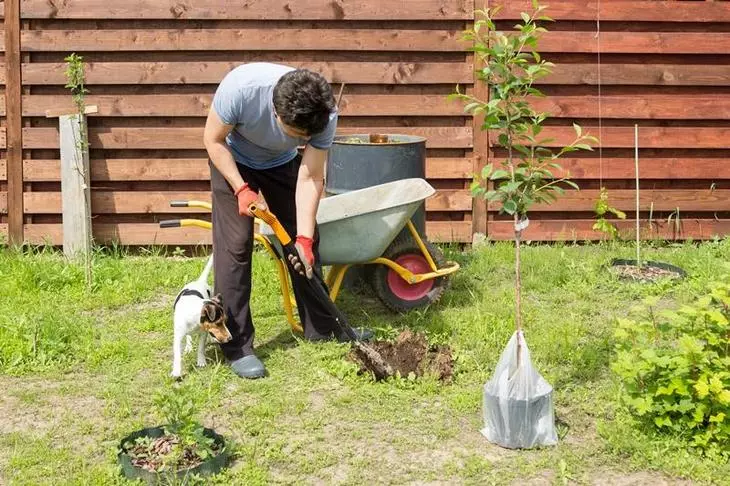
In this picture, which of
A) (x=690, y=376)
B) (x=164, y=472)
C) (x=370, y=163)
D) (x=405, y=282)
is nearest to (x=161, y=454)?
(x=164, y=472)

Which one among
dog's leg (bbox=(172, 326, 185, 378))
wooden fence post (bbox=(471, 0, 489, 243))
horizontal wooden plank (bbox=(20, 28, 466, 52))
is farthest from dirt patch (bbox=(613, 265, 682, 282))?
dog's leg (bbox=(172, 326, 185, 378))

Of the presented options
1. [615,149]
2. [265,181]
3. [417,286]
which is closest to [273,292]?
[417,286]

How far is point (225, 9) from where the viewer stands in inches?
255

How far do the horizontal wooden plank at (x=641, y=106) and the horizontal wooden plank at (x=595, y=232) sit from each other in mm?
740

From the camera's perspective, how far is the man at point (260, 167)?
3895 mm

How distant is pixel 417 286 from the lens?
5414 millimetres

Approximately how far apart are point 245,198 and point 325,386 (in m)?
0.90

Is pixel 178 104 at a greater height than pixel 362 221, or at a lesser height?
greater

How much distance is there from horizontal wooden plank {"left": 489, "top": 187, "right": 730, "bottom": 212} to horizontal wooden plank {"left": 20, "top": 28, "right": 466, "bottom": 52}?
1319mm

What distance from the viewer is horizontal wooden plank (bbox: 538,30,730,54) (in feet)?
21.8

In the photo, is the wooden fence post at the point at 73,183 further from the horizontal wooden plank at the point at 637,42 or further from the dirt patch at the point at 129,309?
the horizontal wooden plank at the point at 637,42

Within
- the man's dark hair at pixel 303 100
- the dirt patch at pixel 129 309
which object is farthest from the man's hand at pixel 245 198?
the dirt patch at pixel 129 309

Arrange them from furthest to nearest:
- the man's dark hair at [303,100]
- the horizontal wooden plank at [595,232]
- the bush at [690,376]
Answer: the horizontal wooden plank at [595,232]
the man's dark hair at [303,100]
the bush at [690,376]

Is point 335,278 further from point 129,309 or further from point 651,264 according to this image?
point 651,264
